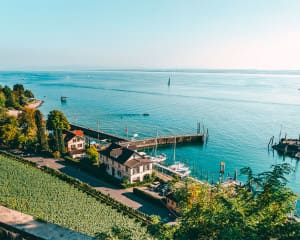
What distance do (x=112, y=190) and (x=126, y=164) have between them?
4.97 meters

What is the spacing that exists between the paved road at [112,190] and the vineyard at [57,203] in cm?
380

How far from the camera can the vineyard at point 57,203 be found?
27781 millimetres

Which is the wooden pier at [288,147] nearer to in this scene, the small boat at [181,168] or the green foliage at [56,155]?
the small boat at [181,168]

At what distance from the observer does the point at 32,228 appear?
895 inches

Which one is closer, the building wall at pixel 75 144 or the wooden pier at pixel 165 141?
the building wall at pixel 75 144

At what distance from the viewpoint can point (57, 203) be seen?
3200 centimetres

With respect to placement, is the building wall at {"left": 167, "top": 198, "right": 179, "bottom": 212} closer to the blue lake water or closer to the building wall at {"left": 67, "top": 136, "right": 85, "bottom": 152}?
the blue lake water

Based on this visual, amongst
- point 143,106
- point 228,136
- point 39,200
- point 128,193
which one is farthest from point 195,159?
point 143,106

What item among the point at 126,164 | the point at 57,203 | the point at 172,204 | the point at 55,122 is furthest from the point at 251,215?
the point at 55,122

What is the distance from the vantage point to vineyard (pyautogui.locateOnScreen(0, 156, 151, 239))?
27781 millimetres

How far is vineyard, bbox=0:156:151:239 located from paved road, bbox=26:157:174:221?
3796 mm

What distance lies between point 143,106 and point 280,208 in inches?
4476

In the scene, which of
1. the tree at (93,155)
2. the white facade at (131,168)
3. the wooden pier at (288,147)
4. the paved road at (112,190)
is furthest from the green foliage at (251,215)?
the wooden pier at (288,147)

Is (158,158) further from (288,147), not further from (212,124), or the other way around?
(212,124)
